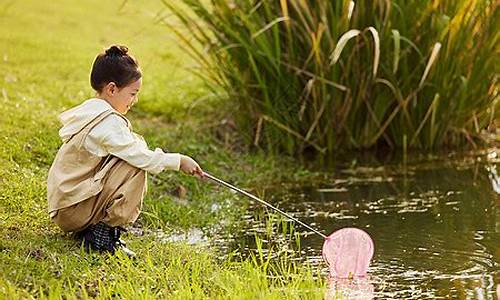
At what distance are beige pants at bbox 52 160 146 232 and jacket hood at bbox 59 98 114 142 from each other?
26 centimetres

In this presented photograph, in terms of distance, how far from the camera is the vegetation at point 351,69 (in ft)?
24.6

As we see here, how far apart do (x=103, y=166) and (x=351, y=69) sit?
2840mm

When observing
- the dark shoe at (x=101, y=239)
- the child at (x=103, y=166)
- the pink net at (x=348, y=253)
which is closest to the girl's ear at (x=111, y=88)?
the child at (x=103, y=166)

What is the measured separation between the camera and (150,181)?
22.5 feet

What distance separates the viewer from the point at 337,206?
6680 millimetres

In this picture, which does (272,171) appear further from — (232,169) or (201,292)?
(201,292)

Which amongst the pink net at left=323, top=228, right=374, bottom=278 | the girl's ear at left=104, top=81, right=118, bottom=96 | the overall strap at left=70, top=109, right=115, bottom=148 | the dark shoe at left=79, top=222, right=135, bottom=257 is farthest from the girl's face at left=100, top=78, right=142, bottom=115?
the pink net at left=323, top=228, right=374, bottom=278

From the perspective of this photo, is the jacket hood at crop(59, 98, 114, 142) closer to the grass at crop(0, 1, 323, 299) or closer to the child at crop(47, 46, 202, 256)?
the child at crop(47, 46, 202, 256)

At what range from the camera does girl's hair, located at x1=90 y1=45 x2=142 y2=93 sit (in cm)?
530

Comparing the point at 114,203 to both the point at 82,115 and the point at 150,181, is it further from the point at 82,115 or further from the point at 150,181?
the point at 150,181

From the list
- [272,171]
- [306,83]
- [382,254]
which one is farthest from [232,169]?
[382,254]

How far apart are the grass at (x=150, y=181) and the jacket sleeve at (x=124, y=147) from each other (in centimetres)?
44

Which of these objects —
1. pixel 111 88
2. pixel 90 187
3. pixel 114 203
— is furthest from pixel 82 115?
pixel 114 203

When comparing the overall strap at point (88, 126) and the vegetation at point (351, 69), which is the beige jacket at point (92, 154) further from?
the vegetation at point (351, 69)
